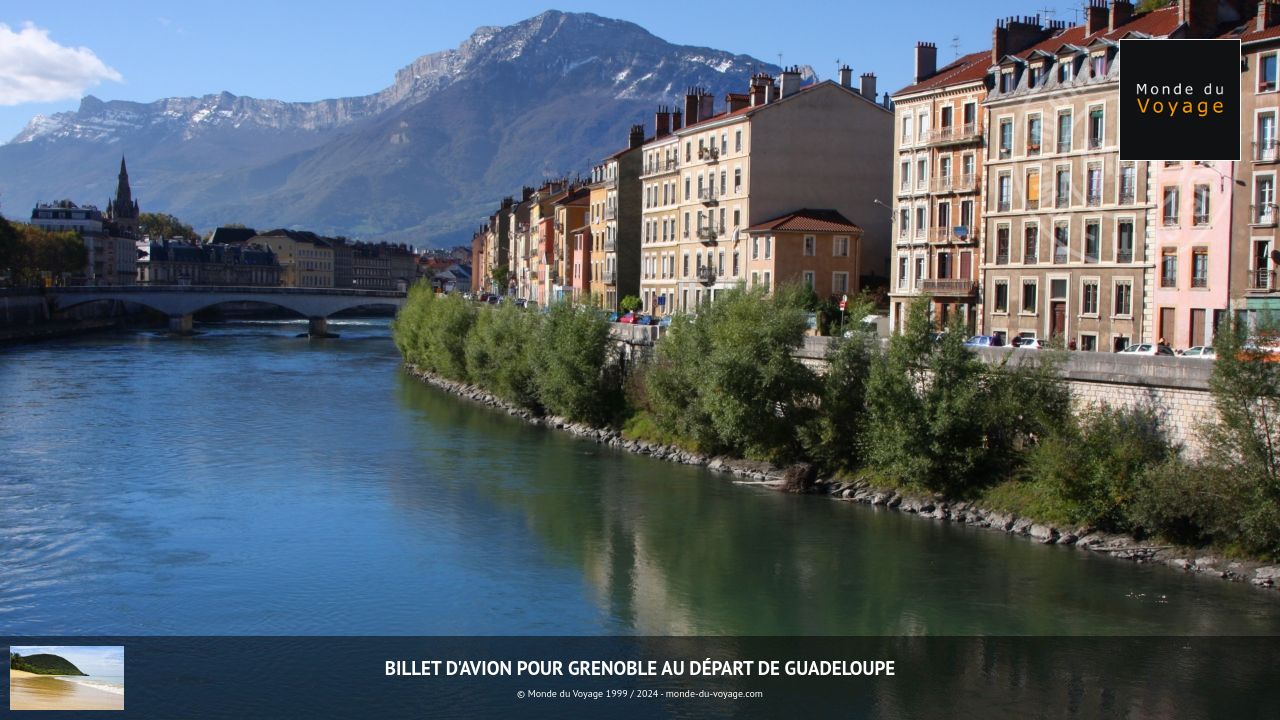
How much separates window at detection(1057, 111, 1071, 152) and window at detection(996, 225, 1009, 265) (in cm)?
375

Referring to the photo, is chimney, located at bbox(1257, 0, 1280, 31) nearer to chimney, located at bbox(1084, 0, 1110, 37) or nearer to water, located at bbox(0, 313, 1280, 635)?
chimney, located at bbox(1084, 0, 1110, 37)

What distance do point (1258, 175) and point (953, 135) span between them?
13013 mm

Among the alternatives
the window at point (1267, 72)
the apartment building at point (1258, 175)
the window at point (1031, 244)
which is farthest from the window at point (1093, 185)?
the window at point (1267, 72)

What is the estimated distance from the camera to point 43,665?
19828 millimetres

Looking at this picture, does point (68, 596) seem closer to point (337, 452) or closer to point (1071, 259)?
point (337, 452)

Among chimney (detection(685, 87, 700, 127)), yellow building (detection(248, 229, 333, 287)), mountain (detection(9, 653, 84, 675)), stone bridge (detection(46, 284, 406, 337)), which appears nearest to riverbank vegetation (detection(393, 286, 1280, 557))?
mountain (detection(9, 653, 84, 675))

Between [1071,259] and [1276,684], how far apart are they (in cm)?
2468

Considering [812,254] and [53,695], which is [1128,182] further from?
[53,695]

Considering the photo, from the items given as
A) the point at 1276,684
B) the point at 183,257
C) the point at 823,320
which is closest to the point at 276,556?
the point at 1276,684

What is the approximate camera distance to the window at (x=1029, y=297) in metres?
43.9

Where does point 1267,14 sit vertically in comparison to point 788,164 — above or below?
above

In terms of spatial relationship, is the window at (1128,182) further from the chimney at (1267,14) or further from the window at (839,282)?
the window at (839,282)

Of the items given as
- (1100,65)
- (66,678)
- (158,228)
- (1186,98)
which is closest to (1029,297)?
(1100,65)

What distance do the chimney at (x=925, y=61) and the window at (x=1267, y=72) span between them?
1640cm
